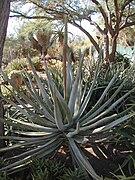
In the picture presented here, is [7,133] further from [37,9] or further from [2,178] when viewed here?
[37,9]

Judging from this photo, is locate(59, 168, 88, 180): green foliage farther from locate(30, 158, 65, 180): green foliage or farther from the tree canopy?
the tree canopy

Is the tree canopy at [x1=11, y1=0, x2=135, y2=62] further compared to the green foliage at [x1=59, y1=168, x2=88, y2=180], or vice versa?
the tree canopy at [x1=11, y1=0, x2=135, y2=62]

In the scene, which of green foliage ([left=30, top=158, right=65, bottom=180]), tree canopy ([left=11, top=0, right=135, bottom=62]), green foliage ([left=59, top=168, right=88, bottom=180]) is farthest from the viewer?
tree canopy ([left=11, top=0, right=135, bottom=62])

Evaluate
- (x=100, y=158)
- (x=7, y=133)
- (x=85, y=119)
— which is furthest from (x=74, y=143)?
(x=7, y=133)

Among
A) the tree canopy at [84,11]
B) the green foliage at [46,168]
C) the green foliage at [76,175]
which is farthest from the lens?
the tree canopy at [84,11]

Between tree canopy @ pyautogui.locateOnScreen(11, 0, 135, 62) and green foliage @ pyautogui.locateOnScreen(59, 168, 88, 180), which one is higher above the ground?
tree canopy @ pyautogui.locateOnScreen(11, 0, 135, 62)

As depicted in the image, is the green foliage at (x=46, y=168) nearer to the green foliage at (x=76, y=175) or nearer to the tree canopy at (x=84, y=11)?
the green foliage at (x=76, y=175)

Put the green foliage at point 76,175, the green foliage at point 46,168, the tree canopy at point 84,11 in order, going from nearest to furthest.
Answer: the green foliage at point 76,175
the green foliage at point 46,168
the tree canopy at point 84,11

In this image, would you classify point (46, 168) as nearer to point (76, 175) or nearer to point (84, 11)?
point (76, 175)

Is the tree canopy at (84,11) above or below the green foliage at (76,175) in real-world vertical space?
above

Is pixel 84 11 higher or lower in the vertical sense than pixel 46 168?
higher

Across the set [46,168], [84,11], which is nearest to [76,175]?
[46,168]

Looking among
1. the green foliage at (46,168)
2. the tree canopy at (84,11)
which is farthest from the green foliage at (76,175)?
the tree canopy at (84,11)

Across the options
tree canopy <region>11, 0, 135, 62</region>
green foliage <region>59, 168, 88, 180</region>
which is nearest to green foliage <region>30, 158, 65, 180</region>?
green foliage <region>59, 168, 88, 180</region>
